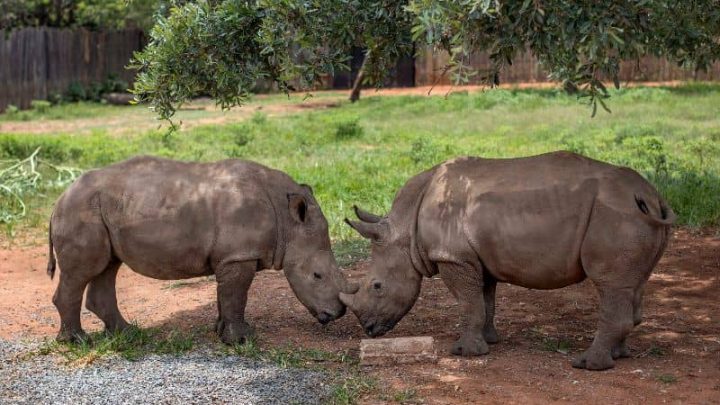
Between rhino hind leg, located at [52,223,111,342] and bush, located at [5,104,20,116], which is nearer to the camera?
rhino hind leg, located at [52,223,111,342]

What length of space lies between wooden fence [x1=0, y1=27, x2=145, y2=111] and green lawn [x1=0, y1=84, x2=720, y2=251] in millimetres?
6962

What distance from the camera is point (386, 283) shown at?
7730 mm

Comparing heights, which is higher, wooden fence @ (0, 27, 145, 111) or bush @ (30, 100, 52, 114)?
wooden fence @ (0, 27, 145, 111)

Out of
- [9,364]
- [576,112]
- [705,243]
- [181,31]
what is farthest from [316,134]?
[9,364]

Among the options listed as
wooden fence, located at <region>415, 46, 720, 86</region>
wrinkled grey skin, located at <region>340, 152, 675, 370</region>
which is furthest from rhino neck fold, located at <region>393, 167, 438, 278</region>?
wooden fence, located at <region>415, 46, 720, 86</region>

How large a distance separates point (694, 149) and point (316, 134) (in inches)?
246

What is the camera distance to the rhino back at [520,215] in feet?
23.2

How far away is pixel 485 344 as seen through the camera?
24.2ft

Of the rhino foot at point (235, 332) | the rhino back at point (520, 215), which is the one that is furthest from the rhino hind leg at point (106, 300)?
the rhino back at point (520, 215)

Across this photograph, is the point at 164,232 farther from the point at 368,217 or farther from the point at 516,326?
the point at 516,326

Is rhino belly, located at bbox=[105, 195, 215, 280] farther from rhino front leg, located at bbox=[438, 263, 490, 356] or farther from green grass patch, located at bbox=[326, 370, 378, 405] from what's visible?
rhino front leg, located at bbox=[438, 263, 490, 356]

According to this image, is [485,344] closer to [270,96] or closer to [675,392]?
[675,392]

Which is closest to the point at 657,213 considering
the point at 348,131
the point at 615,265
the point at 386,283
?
the point at 615,265

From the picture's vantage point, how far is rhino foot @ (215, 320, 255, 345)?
302 inches
